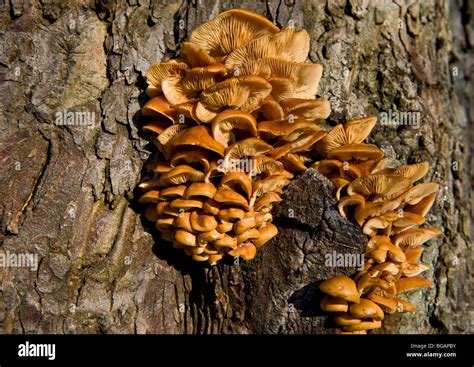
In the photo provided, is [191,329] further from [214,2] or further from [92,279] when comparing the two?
[214,2]

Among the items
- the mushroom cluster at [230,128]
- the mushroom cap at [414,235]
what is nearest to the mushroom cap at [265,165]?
the mushroom cluster at [230,128]

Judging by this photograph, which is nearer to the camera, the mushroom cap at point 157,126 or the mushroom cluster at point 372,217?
the mushroom cluster at point 372,217

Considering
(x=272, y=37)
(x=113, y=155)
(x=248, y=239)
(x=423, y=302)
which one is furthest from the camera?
(x=423, y=302)

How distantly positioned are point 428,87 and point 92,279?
11.8 ft

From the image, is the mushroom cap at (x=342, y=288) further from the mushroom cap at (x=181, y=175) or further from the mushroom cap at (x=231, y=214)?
the mushroom cap at (x=181, y=175)

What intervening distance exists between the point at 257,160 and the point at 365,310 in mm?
1382

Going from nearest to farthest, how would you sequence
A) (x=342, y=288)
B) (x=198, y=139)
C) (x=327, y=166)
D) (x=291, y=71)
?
(x=198, y=139)
(x=342, y=288)
(x=291, y=71)
(x=327, y=166)

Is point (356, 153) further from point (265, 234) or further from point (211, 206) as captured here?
point (211, 206)

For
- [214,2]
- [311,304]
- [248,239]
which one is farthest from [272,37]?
[311,304]

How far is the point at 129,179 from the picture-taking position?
370 centimetres

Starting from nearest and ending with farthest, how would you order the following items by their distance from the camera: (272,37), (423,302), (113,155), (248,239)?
(272,37) < (248,239) < (113,155) < (423,302)

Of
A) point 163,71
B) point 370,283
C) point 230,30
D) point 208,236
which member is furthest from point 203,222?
point 230,30

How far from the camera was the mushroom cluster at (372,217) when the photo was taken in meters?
3.27

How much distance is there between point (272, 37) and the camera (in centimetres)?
313
